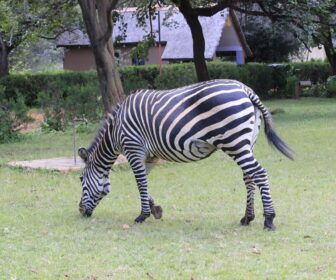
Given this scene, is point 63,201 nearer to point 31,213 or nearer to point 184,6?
point 31,213

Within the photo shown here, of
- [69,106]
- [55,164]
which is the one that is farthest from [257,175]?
[69,106]

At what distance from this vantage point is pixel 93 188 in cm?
871

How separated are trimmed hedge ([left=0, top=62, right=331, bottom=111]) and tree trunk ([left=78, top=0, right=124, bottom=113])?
6592mm

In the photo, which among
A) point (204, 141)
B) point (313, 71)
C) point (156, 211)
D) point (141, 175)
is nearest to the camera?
point (204, 141)

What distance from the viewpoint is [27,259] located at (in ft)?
21.6

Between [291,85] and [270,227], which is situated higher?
[270,227]

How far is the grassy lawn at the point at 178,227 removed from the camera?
20.4 ft

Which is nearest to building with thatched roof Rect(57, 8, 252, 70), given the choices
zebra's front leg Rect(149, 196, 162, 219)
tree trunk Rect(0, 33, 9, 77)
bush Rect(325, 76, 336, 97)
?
tree trunk Rect(0, 33, 9, 77)

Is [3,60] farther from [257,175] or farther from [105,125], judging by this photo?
[257,175]

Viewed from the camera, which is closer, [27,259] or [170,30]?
[27,259]

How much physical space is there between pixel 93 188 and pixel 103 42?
6.82 meters

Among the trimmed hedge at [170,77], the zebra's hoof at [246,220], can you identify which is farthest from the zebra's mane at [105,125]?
the trimmed hedge at [170,77]

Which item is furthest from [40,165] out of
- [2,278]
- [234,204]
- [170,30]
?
[170,30]

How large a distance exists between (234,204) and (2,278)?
4.24 m
